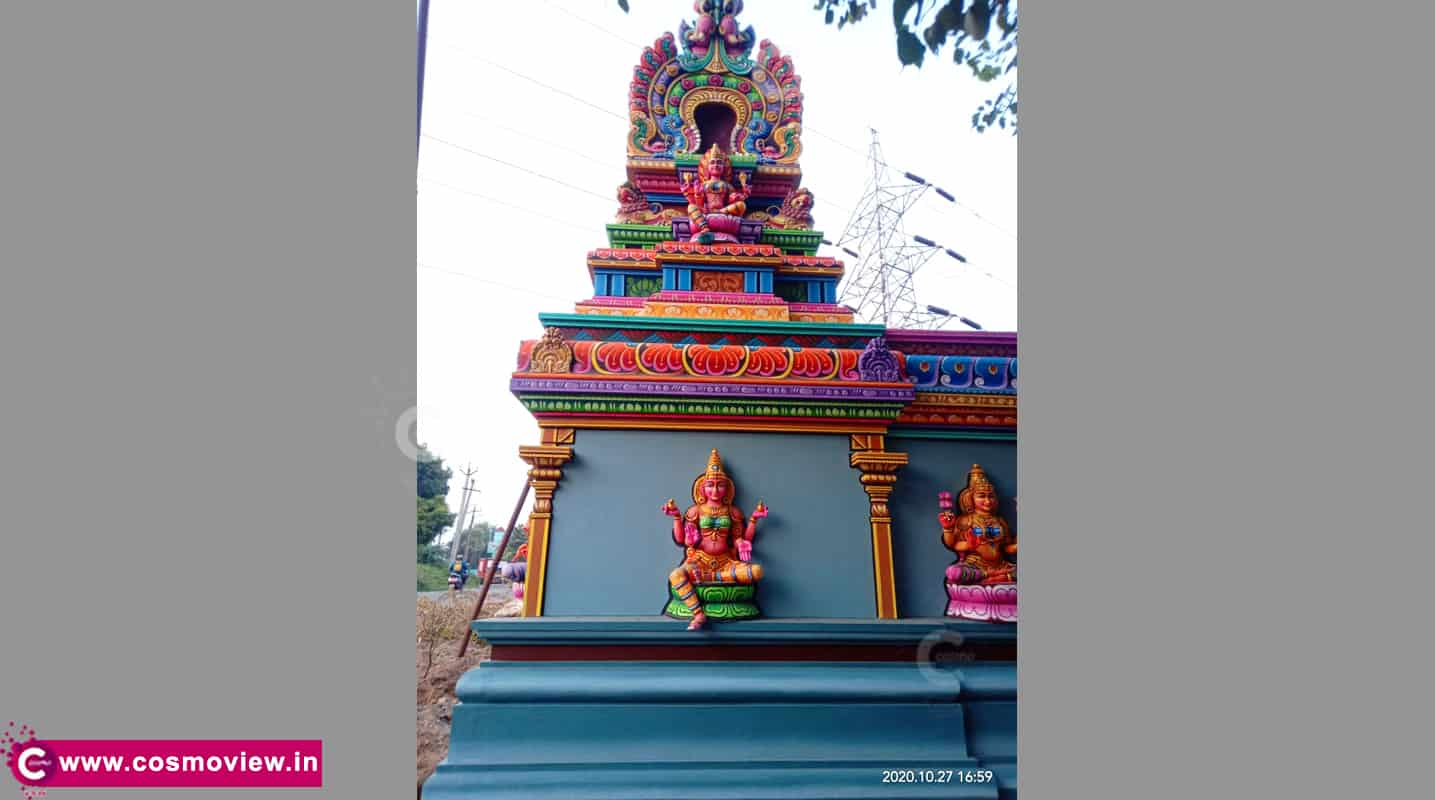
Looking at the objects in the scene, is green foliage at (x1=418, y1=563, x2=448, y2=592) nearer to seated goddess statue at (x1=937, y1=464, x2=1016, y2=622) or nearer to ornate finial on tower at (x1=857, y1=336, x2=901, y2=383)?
ornate finial on tower at (x1=857, y1=336, x2=901, y2=383)

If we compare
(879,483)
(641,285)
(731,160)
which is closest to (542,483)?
(641,285)

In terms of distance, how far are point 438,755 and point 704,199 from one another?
3317 millimetres

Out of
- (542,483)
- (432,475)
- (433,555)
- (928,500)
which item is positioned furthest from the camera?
(928,500)

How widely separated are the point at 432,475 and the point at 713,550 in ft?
4.20

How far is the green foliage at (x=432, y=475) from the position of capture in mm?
2086

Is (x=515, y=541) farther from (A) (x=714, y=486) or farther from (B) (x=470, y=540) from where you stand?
(A) (x=714, y=486)

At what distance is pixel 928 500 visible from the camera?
9.75 feet

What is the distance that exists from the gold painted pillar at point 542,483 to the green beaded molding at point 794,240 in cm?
189

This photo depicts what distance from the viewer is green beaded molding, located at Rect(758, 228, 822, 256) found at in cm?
367

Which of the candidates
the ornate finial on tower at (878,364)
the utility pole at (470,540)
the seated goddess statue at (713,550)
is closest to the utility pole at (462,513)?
the utility pole at (470,540)

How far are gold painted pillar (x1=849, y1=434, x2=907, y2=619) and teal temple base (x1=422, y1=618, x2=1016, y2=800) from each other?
0.31 metres

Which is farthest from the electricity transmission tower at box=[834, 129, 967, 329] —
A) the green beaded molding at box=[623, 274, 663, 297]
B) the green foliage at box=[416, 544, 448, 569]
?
the green foliage at box=[416, 544, 448, 569]

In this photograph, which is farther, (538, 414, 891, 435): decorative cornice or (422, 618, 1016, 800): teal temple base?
(538, 414, 891, 435): decorative cornice

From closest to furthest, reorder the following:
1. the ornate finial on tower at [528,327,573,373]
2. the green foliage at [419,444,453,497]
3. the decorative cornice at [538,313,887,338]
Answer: the green foliage at [419,444,453,497] < the ornate finial on tower at [528,327,573,373] < the decorative cornice at [538,313,887,338]
